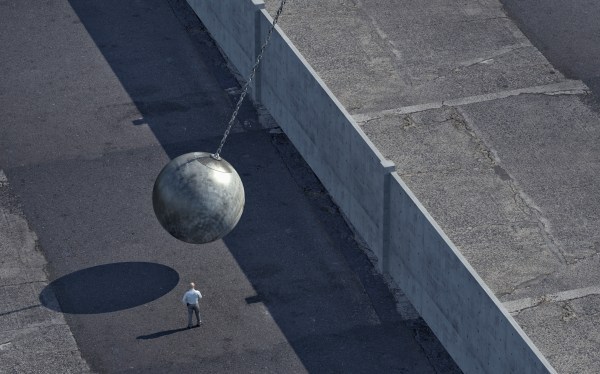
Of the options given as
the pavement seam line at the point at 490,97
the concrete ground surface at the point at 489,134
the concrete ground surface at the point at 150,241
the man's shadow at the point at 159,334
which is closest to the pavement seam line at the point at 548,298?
the concrete ground surface at the point at 489,134

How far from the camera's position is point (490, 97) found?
28.0 meters

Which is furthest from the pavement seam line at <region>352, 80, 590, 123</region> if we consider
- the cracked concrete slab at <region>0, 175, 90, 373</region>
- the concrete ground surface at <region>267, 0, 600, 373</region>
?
the cracked concrete slab at <region>0, 175, 90, 373</region>

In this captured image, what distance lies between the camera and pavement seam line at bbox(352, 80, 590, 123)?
1078 inches

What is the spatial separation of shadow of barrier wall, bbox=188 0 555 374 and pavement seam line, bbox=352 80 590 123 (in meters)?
1.85

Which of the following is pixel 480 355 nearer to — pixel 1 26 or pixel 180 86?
pixel 180 86

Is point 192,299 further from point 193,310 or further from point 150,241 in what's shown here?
point 150,241

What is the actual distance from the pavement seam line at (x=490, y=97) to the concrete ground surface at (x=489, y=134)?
0.02 meters

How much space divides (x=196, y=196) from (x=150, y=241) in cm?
546

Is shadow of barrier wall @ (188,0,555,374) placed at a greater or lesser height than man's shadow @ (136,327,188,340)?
greater

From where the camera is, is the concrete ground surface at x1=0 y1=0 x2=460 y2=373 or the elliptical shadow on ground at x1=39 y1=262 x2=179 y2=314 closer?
the concrete ground surface at x1=0 y1=0 x2=460 y2=373

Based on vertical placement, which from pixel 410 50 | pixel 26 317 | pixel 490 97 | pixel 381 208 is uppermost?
pixel 381 208

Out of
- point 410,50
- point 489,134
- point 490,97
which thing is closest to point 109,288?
point 489,134

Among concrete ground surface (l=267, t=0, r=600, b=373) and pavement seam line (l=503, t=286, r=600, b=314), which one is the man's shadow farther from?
pavement seam line (l=503, t=286, r=600, b=314)

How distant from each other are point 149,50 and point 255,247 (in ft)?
24.0
